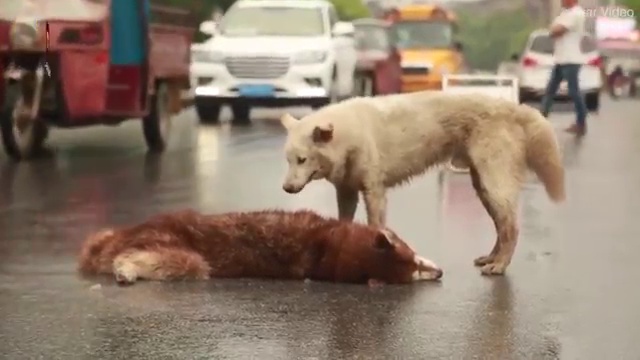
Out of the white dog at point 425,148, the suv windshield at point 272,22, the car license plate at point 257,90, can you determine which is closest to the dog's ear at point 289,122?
the white dog at point 425,148

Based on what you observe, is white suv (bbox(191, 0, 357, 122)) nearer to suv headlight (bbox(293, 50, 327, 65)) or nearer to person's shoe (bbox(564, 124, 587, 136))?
suv headlight (bbox(293, 50, 327, 65))

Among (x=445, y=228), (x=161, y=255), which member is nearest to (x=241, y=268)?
(x=161, y=255)

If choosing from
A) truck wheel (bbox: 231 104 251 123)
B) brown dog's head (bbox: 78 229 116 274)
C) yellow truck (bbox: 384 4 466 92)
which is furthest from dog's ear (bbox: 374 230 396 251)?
yellow truck (bbox: 384 4 466 92)

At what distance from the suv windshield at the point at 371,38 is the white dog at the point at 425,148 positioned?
21.4 m

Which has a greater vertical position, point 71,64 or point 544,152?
point 544,152

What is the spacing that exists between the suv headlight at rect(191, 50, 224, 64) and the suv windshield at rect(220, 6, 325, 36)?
2.63 feet

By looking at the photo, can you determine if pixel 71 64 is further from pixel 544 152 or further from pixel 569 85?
pixel 569 85

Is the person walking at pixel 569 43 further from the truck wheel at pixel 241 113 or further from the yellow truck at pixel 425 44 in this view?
the yellow truck at pixel 425 44

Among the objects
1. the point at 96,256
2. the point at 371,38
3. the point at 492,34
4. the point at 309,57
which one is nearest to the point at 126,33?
the point at 309,57

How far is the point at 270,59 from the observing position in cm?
2159

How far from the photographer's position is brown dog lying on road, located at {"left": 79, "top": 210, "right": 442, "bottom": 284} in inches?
274

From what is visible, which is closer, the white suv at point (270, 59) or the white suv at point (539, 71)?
the white suv at point (270, 59)

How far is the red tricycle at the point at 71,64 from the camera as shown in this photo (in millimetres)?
13977

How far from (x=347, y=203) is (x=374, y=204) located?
0.26 m
